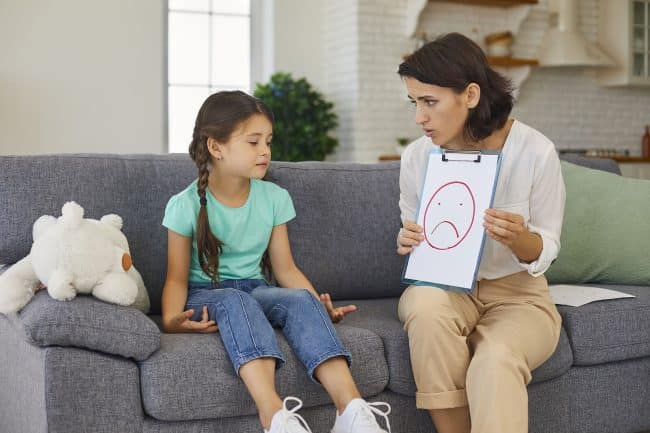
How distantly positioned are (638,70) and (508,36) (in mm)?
1360

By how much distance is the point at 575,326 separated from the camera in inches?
90.8

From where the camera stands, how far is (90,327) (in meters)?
1.81

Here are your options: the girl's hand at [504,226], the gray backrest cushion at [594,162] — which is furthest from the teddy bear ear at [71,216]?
the gray backrest cushion at [594,162]

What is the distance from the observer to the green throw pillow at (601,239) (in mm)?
2752

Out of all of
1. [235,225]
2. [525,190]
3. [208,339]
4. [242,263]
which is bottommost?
[208,339]

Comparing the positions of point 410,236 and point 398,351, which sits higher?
point 410,236

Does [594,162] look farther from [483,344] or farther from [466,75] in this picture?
[483,344]

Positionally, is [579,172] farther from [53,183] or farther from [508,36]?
[508,36]

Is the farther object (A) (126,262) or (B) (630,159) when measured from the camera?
(B) (630,159)

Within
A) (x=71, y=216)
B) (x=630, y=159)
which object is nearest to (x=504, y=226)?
(x=71, y=216)

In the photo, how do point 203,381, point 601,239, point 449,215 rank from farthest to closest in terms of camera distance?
point 601,239 → point 449,215 → point 203,381

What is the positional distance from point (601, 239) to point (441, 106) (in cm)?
96

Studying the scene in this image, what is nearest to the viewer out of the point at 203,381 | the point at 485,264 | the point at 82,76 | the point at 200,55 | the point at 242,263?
the point at 203,381

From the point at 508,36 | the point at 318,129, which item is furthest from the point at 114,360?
the point at 508,36
